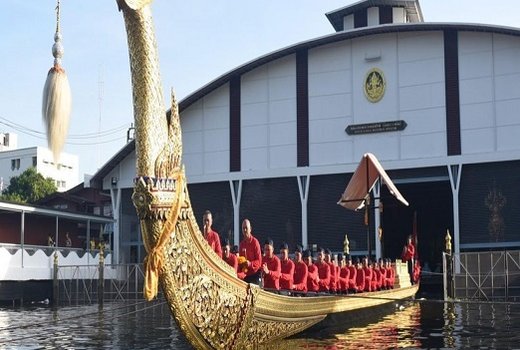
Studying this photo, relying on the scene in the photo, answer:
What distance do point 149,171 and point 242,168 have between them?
20.4 metres

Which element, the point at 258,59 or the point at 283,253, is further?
the point at 258,59

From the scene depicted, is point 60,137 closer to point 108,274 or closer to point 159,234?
point 159,234

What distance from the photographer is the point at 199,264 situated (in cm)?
848

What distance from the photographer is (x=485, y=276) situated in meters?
21.0

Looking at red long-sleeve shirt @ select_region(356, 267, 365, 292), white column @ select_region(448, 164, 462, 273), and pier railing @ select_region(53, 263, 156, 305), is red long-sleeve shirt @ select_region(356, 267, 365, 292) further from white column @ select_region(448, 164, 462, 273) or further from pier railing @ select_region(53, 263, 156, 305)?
pier railing @ select_region(53, 263, 156, 305)

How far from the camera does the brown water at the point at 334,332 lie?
11492 mm

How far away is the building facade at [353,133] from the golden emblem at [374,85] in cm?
4

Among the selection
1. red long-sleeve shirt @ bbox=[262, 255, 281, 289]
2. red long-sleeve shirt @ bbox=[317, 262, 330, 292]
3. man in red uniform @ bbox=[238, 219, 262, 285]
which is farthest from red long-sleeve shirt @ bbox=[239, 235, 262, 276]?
red long-sleeve shirt @ bbox=[317, 262, 330, 292]

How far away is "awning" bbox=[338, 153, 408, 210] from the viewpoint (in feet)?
61.6

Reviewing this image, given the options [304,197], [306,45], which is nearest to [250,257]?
[304,197]

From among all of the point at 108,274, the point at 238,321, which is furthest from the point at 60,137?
the point at 108,274

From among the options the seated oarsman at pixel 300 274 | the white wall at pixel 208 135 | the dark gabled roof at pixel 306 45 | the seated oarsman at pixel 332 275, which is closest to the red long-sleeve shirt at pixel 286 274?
the seated oarsman at pixel 300 274

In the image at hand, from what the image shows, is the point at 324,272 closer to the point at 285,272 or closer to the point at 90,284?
the point at 285,272

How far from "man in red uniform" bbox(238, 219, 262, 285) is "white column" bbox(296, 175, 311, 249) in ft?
51.8
